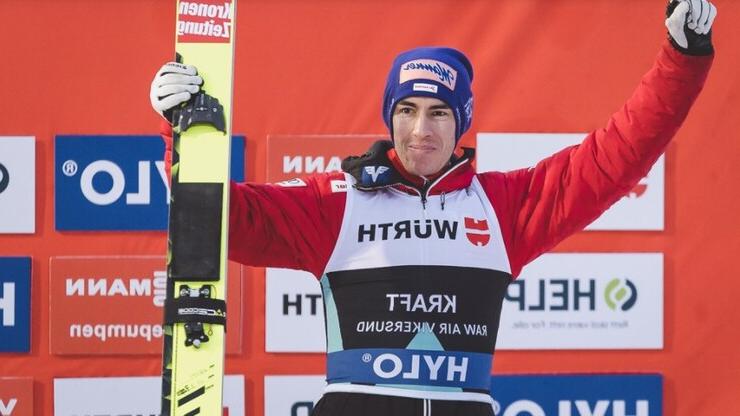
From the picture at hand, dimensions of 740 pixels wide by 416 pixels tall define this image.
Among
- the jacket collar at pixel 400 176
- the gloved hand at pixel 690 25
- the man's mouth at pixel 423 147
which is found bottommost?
the jacket collar at pixel 400 176

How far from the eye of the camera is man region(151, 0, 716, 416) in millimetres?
2229

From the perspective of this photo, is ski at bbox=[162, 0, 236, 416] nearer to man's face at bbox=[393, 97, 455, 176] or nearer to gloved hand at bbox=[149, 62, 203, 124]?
gloved hand at bbox=[149, 62, 203, 124]

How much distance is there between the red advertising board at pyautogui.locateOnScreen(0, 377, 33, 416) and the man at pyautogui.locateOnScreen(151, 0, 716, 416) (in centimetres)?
143

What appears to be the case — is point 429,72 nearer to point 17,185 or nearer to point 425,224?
point 425,224

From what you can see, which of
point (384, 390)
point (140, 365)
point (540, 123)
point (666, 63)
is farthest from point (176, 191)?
point (540, 123)

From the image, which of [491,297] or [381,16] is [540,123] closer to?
[381,16]

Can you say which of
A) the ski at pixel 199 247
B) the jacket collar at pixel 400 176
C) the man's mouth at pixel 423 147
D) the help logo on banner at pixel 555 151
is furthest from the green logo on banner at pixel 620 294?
the ski at pixel 199 247

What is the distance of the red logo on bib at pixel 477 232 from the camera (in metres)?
2.31

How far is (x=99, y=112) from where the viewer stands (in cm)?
Result: 345

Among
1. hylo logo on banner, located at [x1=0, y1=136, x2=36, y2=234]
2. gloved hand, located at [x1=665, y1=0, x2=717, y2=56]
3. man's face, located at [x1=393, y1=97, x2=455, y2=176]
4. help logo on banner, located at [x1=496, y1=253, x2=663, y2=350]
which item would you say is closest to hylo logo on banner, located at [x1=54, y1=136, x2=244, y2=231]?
hylo logo on banner, located at [x1=0, y1=136, x2=36, y2=234]

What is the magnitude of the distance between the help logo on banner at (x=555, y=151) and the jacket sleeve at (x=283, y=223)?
4.06 ft

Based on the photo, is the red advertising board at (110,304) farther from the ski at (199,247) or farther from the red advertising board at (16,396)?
the ski at (199,247)

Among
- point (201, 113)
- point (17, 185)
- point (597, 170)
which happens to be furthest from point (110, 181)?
point (597, 170)

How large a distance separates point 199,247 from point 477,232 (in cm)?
57
